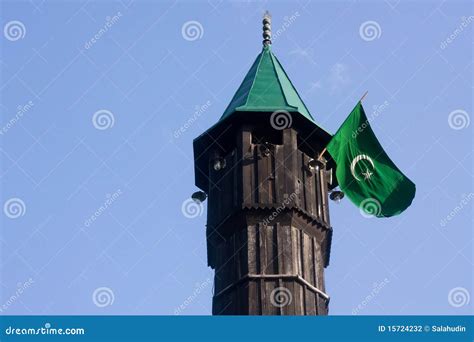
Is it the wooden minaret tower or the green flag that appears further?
the green flag

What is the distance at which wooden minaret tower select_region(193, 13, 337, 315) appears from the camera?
34312 mm

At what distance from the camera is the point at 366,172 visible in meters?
36.3

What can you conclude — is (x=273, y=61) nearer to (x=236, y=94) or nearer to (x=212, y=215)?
(x=236, y=94)

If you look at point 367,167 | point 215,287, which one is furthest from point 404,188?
point 215,287

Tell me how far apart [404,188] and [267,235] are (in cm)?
447
